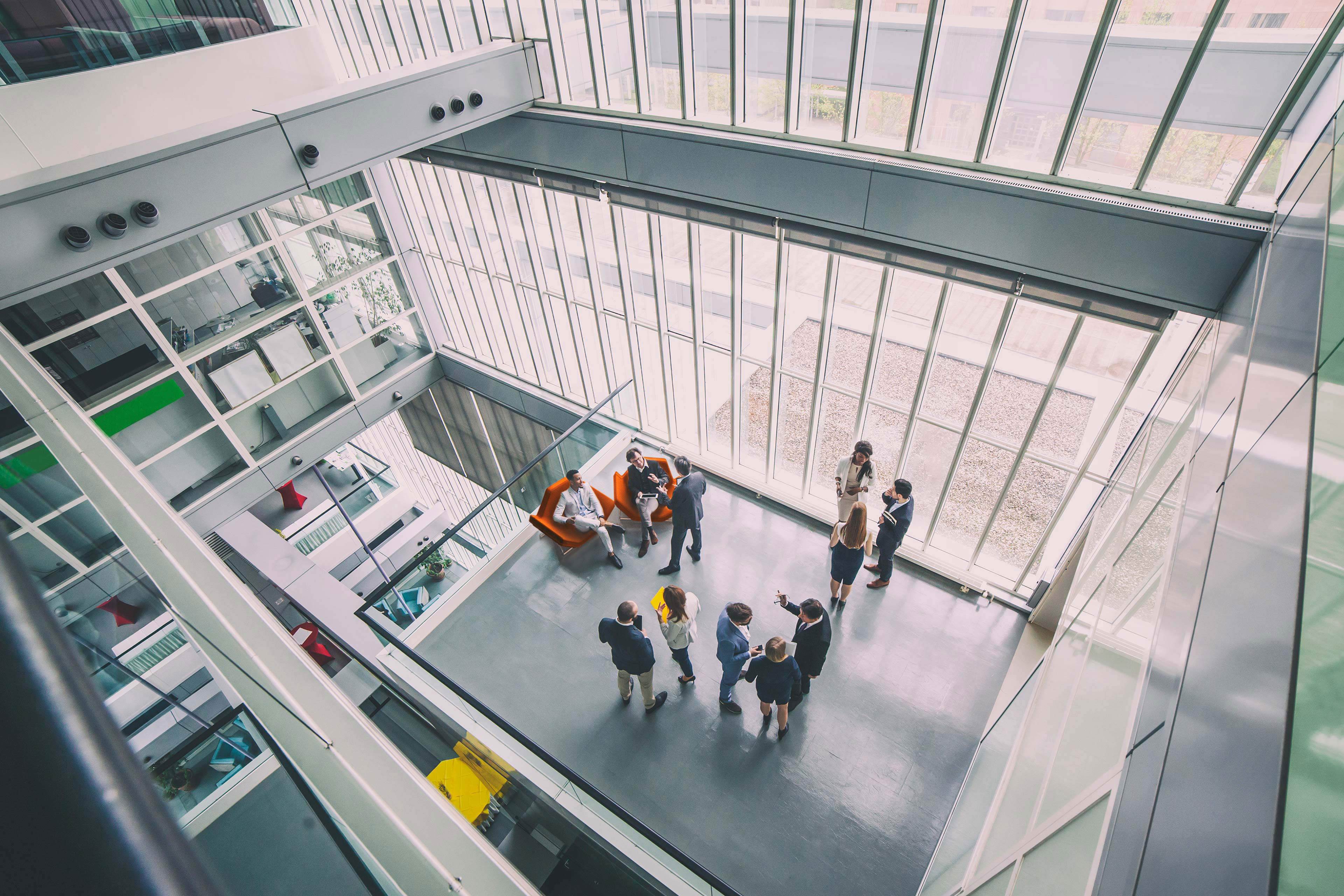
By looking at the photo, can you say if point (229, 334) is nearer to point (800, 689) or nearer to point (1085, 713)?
point (800, 689)

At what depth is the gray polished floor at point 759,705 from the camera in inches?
239

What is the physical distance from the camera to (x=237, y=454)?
11219mm

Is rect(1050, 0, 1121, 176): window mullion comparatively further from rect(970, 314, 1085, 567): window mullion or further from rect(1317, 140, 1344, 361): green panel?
rect(1317, 140, 1344, 361): green panel

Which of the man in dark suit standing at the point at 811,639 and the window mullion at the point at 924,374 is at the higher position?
the window mullion at the point at 924,374

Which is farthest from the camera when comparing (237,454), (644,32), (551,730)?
(237,454)

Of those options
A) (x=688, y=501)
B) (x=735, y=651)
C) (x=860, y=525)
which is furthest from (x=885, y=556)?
(x=735, y=651)

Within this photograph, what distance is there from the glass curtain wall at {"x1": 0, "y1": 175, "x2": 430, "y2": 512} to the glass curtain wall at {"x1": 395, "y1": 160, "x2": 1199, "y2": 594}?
173cm

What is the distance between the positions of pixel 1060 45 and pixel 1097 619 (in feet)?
15.2

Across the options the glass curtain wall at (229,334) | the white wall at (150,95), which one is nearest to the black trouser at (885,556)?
the glass curtain wall at (229,334)

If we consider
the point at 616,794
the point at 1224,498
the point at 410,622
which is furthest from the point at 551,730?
the point at 1224,498

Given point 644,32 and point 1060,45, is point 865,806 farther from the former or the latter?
point 644,32

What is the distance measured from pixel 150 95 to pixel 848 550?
34.3 feet

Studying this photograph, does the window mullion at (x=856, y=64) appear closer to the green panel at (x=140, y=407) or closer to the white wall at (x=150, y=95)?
the white wall at (x=150, y=95)

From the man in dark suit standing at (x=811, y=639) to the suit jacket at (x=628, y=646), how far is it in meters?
1.38
